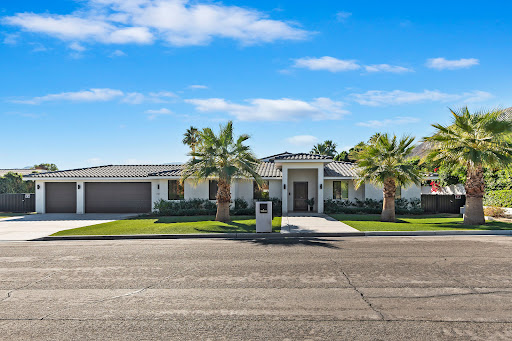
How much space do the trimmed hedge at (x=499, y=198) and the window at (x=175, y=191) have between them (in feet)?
65.3

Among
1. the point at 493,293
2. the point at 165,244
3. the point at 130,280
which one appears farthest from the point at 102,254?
the point at 493,293

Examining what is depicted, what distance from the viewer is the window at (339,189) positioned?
25.6 m

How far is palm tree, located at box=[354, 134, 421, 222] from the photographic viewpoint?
1842 centimetres

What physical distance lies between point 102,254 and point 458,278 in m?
9.50

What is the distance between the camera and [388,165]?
18.6 metres

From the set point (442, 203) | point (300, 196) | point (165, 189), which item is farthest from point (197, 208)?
point (442, 203)

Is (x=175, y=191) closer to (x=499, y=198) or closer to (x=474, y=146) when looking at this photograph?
(x=474, y=146)

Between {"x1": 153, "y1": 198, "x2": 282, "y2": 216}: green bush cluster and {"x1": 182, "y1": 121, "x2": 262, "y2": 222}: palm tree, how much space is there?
530 cm

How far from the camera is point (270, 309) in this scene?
597 centimetres

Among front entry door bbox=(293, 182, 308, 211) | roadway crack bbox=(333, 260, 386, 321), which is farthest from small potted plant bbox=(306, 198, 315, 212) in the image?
roadway crack bbox=(333, 260, 386, 321)

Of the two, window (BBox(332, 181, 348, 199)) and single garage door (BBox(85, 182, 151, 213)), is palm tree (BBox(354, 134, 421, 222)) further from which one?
single garage door (BBox(85, 182, 151, 213))

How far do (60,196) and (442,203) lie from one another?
89.7ft

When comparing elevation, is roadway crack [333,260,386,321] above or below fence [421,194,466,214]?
below

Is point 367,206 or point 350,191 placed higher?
point 350,191
